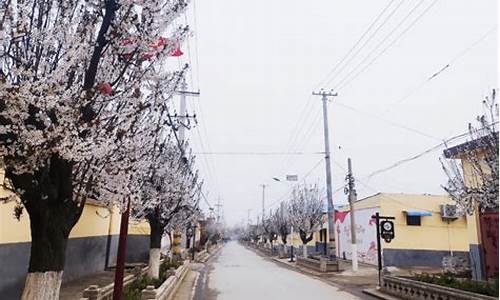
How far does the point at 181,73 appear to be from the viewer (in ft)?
21.5

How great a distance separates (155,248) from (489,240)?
13098 mm

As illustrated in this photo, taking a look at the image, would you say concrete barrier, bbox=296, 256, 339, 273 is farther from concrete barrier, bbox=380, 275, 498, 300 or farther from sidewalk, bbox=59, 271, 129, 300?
sidewalk, bbox=59, 271, 129, 300

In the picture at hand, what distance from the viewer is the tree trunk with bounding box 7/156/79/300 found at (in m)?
5.18

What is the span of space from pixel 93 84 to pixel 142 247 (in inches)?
851

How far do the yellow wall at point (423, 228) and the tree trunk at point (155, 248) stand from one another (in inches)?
792

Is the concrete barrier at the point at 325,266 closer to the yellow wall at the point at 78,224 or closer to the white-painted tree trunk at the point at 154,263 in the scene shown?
the yellow wall at the point at 78,224

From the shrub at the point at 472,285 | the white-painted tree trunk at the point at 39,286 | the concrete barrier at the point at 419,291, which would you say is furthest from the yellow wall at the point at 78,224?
the shrub at the point at 472,285

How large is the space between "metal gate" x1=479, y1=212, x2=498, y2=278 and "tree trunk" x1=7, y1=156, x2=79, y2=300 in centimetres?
1651

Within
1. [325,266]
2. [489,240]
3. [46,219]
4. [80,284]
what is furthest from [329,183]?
[46,219]

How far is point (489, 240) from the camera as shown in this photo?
17547 millimetres

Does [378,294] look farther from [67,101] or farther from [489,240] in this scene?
[67,101]

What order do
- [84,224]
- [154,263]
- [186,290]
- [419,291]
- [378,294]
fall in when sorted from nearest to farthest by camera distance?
[419,291], [154,263], [378,294], [84,224], [186,290]

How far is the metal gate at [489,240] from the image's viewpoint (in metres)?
17.2

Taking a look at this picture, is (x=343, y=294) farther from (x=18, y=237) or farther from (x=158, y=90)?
(x=158, y=90)
